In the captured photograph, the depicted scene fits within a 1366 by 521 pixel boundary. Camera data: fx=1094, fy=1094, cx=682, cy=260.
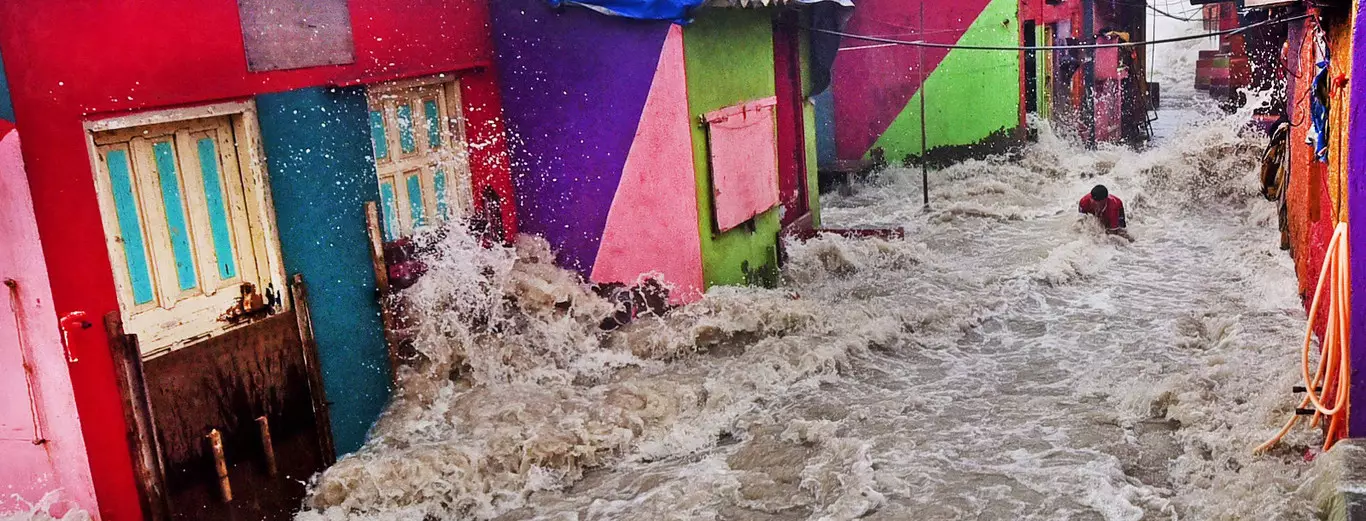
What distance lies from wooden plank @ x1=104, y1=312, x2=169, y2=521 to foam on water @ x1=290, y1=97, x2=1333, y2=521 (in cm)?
110

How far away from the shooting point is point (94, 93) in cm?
561

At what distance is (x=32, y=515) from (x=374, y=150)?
3.23 meters

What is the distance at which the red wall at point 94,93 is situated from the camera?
5.29m

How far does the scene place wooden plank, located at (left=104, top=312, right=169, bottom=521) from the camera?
565cm

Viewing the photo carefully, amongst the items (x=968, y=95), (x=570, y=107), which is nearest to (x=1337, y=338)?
(x=570, y=107)

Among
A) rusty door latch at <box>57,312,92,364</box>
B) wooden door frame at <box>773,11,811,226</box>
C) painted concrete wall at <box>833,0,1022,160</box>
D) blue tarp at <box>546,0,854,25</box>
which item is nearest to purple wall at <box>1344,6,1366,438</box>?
blue tarp at <box>546,0,854,25</box>

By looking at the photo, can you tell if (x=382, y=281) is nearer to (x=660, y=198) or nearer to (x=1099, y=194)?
(x=660, y=198)

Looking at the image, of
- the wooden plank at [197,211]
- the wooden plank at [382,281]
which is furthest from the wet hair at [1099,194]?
the wooden plank at [197,211]

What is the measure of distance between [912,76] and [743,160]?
9.55m

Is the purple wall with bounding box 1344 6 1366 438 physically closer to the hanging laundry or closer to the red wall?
the hanging laundry

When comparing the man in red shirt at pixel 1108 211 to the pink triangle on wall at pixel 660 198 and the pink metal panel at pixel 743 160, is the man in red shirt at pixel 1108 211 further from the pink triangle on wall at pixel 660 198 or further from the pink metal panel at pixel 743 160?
the pink triangle on wall at pixel 660 198

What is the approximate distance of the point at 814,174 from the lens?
14.0 meters

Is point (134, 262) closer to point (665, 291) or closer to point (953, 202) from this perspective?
point (665, 291)

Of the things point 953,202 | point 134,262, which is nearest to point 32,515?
point 134,262
